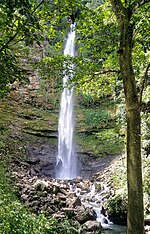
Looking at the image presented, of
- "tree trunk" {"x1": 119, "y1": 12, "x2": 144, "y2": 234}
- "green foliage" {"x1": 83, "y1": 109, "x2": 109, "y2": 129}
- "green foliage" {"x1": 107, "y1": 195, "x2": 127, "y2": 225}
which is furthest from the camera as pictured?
"green foliage" {"x1": 83, "y1": 109, "x2": 109, "y2": 129}

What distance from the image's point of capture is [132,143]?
442 cm

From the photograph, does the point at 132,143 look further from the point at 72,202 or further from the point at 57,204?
the point at 72,202

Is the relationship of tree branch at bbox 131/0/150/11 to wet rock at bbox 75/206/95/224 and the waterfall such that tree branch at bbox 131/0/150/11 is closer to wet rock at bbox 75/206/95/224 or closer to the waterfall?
wet rock at bbox 75/206/95/224

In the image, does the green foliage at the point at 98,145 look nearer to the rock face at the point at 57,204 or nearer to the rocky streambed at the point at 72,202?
the rocky streambed at the point at 72,202

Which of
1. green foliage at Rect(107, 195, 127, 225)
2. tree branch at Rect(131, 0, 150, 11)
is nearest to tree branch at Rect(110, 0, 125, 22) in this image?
tree branch at Rect(131, 0, 150, 11)

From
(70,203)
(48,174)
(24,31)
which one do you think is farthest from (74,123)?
(24,31)

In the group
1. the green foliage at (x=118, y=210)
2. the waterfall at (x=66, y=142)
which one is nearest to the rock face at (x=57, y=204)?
the green foliage at (x=118, y=210)

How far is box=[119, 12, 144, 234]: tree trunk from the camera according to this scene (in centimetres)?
433

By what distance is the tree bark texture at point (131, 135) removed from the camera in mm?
4328

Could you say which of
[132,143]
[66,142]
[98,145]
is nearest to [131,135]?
[132,143]

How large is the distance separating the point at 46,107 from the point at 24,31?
1846 cm

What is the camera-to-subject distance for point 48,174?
1755 cm

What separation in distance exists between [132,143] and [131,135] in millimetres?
122

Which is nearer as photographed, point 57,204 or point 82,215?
point 82,215
